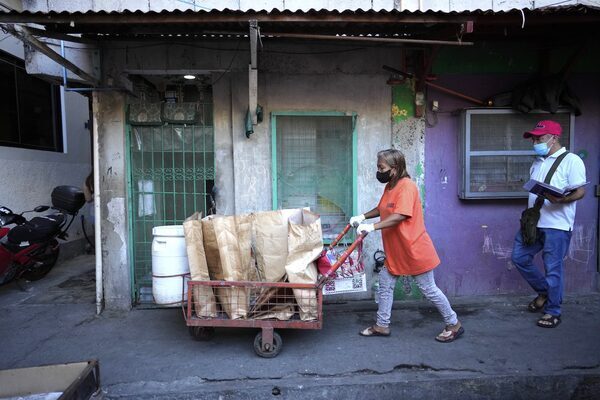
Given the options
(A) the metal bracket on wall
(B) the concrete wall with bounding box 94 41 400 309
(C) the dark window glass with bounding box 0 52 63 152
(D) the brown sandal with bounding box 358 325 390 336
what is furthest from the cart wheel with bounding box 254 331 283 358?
(C) the dark window glass with bounding box 0 52 63 152

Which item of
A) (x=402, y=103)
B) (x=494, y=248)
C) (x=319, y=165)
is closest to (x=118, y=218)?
(x=319, y=165)

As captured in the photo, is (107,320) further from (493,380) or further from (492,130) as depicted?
(492,130)

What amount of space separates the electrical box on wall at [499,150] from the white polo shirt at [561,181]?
2.52 feet

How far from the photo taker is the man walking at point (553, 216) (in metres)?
4.25

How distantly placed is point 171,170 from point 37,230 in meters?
2.48

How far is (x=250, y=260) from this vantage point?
12.6 feet

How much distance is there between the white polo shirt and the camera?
13.9 feet

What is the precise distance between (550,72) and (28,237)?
7413 millimetres

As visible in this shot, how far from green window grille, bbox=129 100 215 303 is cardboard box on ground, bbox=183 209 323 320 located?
150 centimetres

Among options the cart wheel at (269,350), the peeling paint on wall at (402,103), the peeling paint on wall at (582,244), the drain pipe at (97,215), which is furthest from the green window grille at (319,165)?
the peeling paint on wall at (582,244)

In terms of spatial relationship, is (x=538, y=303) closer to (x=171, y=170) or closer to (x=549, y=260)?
(x=549, y=260)

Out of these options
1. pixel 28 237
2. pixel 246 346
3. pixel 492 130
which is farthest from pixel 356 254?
pixel 28 237

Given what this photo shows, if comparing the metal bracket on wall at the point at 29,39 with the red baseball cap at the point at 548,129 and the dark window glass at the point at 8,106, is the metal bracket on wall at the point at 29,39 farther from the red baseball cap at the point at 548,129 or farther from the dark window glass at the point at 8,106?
the red baseball cap at the point at 548,129

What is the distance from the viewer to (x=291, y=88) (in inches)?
201
